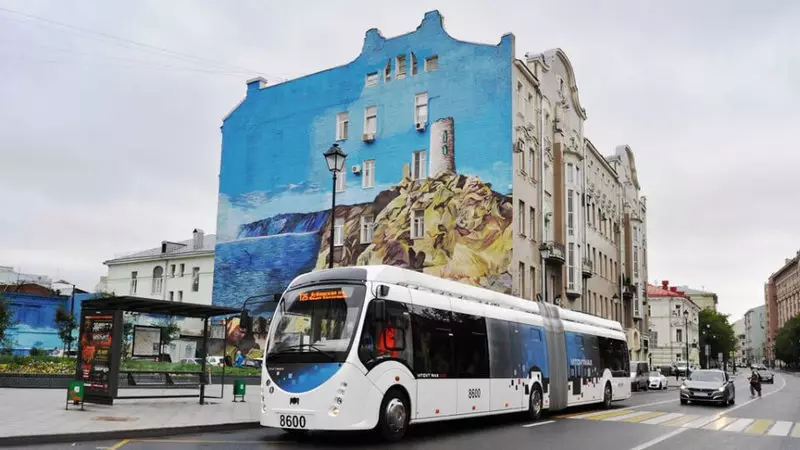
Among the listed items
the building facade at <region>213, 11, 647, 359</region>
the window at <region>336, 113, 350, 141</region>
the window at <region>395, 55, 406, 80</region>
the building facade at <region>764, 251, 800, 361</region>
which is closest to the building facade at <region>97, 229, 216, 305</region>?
the building facade at <region>213, 11, 647, 359</region>

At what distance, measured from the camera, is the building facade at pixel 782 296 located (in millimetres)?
147475

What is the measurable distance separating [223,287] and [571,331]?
31.7 m

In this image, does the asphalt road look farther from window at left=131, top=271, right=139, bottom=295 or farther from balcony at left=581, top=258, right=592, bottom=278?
window at left=131, top=271, right=139, bottom=295

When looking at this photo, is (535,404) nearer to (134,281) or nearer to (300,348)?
(300,348)

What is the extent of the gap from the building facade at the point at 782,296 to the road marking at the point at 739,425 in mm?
129437

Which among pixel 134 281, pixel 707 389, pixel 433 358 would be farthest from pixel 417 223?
pixel 134 281

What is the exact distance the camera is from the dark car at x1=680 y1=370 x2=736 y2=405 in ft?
93.4

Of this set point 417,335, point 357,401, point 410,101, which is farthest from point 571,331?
point 410,101

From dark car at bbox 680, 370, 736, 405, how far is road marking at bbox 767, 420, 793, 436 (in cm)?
710

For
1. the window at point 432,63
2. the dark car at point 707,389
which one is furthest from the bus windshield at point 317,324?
the window at point 432,63

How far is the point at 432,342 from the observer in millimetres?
15906

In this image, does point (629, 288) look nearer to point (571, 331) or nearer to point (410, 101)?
point (410, 101)

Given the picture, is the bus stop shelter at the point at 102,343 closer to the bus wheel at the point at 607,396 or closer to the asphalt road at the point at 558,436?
the asphalt road at the point at 558,436

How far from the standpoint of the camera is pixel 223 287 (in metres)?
50.5
